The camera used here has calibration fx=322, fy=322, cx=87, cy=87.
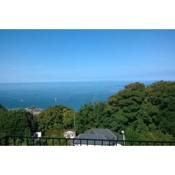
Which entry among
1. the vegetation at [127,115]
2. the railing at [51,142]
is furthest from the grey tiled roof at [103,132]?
the railing at [51,142]

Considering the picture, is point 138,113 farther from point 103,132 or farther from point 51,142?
point 51,142

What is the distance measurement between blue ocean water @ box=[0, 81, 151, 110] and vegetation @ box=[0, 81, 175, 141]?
0.14 meters

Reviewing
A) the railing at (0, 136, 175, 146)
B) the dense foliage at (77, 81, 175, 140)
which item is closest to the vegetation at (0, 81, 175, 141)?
the dense foliage at (77, 81, 175, 140)

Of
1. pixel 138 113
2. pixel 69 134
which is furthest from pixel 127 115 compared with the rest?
pixel 69 134

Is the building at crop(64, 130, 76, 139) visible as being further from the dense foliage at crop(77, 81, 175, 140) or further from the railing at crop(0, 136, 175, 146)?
the railing at crop(0, 136, 175, 146)

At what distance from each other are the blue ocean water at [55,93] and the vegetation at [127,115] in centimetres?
14

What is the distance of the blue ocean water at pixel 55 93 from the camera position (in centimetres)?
469

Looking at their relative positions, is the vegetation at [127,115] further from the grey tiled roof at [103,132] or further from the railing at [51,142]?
the railing at [51,142]

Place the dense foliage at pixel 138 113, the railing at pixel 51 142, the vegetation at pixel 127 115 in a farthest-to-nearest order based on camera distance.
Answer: the dense foliage at pixel 138 113
the vegetation at pixel 127 115
the railing at pixel 51 142

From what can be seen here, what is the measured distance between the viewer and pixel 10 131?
4.87m
